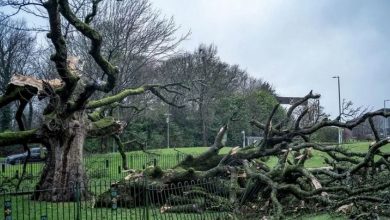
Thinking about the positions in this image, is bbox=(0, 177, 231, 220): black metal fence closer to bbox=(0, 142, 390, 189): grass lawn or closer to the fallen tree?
the fallen tree

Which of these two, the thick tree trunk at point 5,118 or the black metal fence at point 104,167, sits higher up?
the thick tree trunk at point 5,118

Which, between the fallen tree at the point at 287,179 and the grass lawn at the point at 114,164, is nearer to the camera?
the fallen tree at the point at 287,179

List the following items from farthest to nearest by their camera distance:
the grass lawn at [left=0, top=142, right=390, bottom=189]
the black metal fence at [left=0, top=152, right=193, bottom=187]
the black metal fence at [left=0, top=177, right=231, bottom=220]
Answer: the grass lawn at [left=0, top=142, right=390, bottom=189] → the black metal fence at [left=0, top=152, right=193, bottom=187] → the black metal fence at [left=0, top=177, right=231, bottom=220]

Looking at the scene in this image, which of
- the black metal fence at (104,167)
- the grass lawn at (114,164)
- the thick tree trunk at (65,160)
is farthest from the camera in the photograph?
the grass lawn at (114,164)

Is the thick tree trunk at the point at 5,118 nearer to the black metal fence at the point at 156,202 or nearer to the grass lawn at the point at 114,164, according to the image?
the grass lawn at the point at 114,164

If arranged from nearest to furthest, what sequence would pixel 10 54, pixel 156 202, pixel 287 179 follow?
pixel 287 179 → pixel 156 202 → pixel 10 54

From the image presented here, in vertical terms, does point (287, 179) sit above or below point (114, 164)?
above

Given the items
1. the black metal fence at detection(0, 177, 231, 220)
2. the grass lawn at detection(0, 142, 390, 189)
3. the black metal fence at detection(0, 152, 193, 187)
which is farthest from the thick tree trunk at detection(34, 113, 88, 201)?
the grass lawn at detection(0, 142, 390, 189)

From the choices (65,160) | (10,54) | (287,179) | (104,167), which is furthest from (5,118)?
(287,179)

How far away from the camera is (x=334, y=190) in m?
8.94

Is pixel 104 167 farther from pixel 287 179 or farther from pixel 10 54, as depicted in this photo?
pixel 10 54

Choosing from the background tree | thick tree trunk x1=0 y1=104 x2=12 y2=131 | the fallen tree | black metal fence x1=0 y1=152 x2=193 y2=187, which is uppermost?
the background tree

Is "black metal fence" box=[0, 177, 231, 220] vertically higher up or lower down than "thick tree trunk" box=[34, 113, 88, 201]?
lower down

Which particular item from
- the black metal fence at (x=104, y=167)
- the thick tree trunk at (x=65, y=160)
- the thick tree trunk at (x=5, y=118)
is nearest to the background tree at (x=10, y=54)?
the thick tree trunk at (x=5, y=118)
